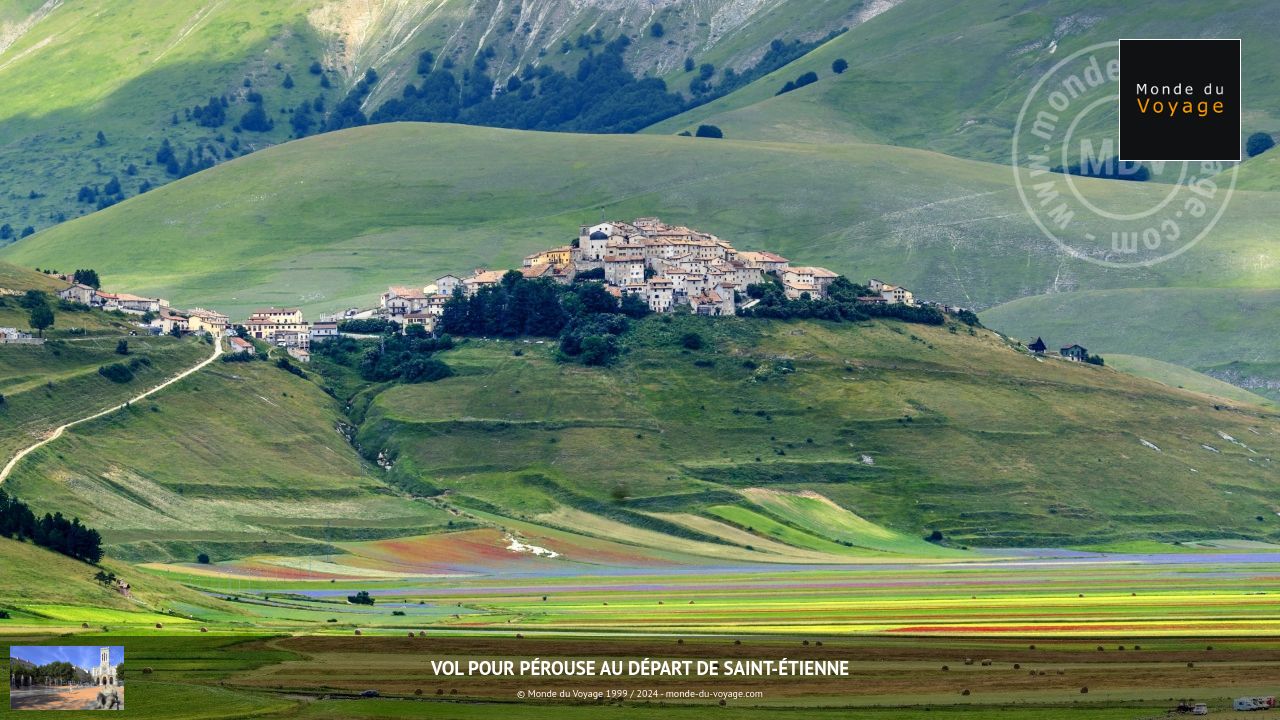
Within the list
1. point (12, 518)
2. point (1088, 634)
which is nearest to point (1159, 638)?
point (1088, 634)

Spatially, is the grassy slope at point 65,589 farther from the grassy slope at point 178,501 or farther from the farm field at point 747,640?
the grassy slope at point 178,501

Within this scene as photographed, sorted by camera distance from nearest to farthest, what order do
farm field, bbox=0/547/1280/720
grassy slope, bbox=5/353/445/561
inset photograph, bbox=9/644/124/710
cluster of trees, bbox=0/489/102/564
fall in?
inset photograph, bbox=9/644/124/710 → farm field, bbox=0/547/1280/720 → cluster of trees, bbox=0/489/102/564 → grassy slope, bbox=5/353/445/561

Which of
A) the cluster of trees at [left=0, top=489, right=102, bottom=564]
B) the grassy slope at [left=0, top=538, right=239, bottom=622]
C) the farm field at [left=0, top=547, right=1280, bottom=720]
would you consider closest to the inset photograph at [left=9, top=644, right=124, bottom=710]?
the farm field at [left=0, top=547, right=1280, bottom=720]

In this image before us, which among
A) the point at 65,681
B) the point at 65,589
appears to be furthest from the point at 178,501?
the point at 65,681

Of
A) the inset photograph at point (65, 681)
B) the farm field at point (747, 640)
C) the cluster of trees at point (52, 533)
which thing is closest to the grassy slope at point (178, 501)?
the farm field at point (747, 640)

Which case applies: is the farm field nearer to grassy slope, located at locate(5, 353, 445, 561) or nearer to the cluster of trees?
the cluster of trees

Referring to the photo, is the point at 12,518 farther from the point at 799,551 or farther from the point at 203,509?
the point at 799,551
